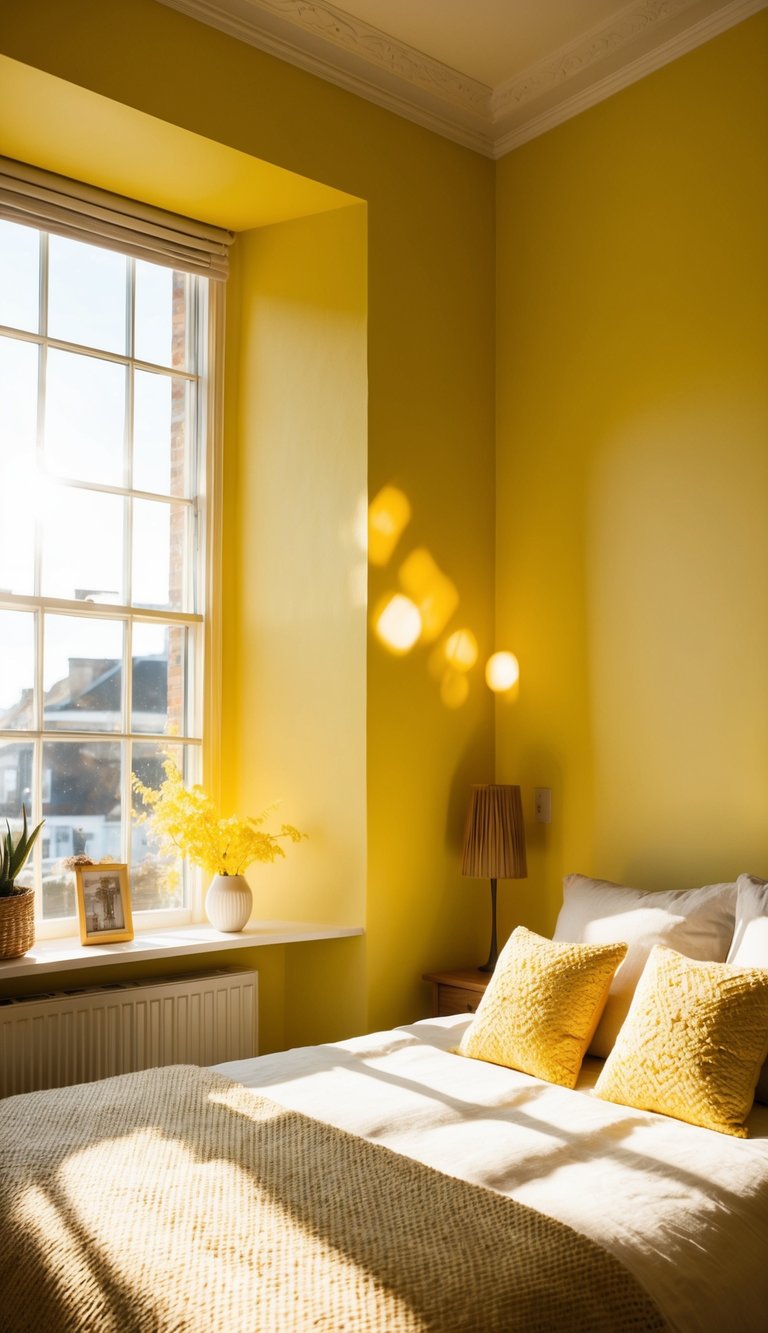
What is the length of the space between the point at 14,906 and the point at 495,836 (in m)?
1.42

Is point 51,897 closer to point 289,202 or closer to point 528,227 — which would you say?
point 289,202

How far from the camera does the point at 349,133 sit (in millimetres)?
3453

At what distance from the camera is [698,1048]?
2223mm

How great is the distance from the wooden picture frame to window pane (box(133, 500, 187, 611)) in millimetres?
895

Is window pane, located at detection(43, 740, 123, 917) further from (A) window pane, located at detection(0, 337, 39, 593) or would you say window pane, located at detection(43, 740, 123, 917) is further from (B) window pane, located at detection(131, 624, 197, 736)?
(A) window pane, located at detection(0, 337, 39, 593)

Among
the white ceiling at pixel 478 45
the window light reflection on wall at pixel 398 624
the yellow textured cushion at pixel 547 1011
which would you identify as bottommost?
the yellow textured cushion at pixel 547 1011

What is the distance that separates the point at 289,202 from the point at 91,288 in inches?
27.4

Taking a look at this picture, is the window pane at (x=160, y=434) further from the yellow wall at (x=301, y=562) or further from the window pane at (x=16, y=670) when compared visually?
the window pane at (x=16, y=670)

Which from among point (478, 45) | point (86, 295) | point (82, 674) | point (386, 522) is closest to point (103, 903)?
point (82, 674)

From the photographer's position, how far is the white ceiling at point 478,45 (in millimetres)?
3178

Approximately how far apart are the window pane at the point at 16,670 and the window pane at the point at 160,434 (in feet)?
2.04

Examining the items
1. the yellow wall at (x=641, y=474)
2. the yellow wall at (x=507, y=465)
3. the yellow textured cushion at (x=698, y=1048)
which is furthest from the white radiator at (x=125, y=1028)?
the yellow textured cushion at (x=698, y=1048)

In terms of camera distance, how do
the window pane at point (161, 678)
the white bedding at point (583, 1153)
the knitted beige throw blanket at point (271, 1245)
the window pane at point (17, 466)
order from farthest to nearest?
1. the window pane at point (161, 678)
2. the window pane at point (17, 466)
3. the white bedding at point (583, 1153)
4. the knitted beige throw blanket at point (271, 1245)

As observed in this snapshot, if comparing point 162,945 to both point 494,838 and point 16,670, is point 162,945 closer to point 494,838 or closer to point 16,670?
point 16,670
